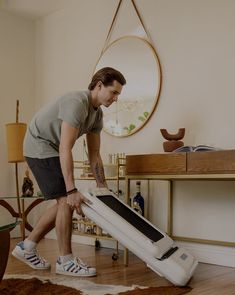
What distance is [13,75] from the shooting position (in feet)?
15.0

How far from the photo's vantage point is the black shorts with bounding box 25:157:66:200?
8.54ft

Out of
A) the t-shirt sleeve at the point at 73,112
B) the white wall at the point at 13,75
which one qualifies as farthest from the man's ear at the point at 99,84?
the white wall at the point at 13,75

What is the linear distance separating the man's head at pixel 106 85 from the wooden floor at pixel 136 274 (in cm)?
101

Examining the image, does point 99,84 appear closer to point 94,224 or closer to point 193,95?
point 193,95

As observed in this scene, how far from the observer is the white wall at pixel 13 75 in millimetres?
4469

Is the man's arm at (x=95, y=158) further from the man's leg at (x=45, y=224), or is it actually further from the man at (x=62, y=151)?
the man's leg at (x=45, y=224)

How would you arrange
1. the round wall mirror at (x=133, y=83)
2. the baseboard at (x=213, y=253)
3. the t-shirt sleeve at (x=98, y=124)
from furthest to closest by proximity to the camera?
1. the round wall mirror at (x=133, y=83)
2. the baseboard at (x=213, y=253)
3. the t-shirt sleeve at (x=98, y=124)

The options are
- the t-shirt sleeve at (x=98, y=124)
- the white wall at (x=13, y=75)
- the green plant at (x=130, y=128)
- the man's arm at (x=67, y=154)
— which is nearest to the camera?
the man's arm at (x=67, y=154)

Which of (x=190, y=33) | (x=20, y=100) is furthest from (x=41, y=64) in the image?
(x=190, y=33)

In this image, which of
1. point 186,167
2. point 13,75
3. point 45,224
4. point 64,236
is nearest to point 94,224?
point 45,224

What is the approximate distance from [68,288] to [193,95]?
1692 millimetres

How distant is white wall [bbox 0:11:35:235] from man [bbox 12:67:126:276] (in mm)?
1835

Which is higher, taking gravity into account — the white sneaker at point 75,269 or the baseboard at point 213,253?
the white sneaker at point 75,269

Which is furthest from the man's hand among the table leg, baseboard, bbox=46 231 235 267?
baseboard, bbox=46 231 235 267
